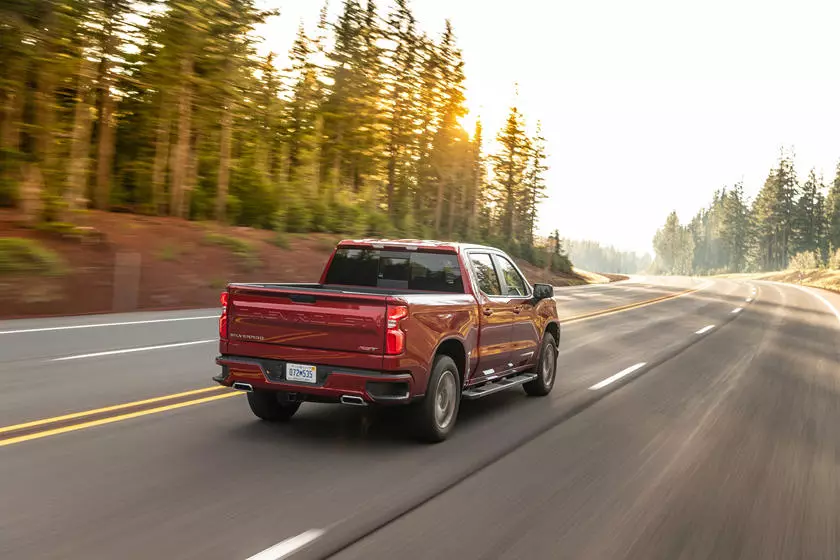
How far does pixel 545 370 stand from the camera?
9.96 metres

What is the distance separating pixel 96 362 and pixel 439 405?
5644 mm

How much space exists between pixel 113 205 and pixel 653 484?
82.1 feet

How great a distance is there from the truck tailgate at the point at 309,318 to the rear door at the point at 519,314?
2584mm

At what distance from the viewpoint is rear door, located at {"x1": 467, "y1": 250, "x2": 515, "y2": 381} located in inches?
316

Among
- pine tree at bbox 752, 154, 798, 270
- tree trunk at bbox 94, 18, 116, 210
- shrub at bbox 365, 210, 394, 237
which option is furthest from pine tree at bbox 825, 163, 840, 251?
tree trunk at bbox 94, 18, 116, 210

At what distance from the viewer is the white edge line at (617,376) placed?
10.8 meters

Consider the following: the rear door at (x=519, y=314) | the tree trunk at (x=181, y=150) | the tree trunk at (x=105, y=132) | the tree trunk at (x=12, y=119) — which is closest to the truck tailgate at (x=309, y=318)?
the rear door at (x=519, y=314)

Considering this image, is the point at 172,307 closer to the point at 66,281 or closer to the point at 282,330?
the point at 66,281

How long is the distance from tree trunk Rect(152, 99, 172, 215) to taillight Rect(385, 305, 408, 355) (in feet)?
76.6

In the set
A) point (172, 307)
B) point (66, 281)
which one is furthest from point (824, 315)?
point (66, 281)

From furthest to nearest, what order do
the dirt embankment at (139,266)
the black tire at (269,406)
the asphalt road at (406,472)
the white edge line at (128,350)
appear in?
the dirt embankment at (139,266), the white edge line at (128,350), the black tire at (269,406), the asphalt road at (406,472)

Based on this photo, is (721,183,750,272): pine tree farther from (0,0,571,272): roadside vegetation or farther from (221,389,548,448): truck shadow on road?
(221,389,548,448): truck shadow on road

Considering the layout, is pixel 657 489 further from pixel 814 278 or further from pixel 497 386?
pixel 814 278

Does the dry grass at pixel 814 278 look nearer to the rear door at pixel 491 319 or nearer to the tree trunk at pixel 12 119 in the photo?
the tree trunk at pixel 12 119
